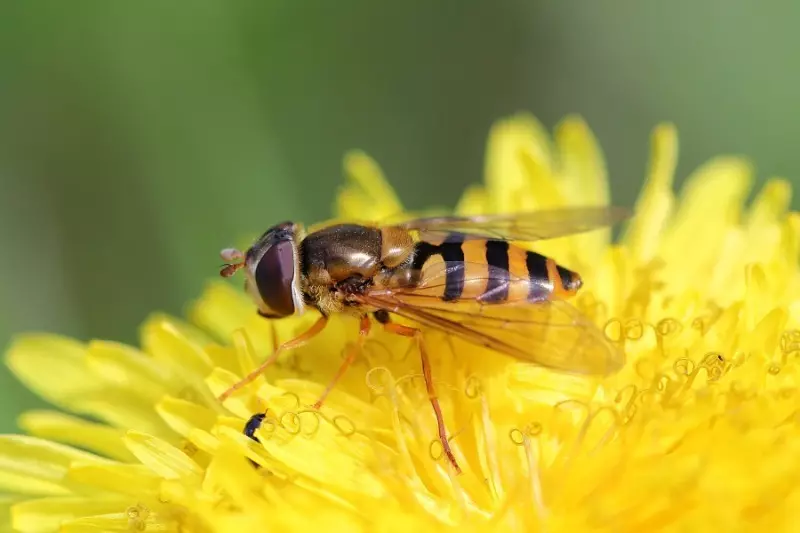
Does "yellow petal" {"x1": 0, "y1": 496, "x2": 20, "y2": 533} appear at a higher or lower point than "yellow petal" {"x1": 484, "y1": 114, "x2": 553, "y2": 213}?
lower

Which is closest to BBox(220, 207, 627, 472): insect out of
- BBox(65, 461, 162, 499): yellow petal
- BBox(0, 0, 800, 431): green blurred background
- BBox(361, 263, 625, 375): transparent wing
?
BBox(361, 263, 625, 375): transparent wing

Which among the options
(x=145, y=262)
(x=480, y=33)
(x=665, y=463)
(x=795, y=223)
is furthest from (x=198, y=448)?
(x=480, y=33)

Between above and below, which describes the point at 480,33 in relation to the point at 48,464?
above

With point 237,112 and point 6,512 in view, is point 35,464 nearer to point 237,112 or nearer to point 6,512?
point 6,512

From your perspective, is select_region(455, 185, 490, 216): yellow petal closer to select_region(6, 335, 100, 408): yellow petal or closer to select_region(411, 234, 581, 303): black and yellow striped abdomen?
select_region(411, 234, 581, 303): black and yellow striped abdomen

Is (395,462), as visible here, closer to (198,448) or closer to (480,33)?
(198,448)

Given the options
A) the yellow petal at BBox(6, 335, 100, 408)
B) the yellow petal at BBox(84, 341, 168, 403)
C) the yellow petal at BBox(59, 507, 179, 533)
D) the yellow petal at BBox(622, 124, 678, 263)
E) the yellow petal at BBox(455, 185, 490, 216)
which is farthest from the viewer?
the yellow petal at BBox(455, 185, 490, 216)

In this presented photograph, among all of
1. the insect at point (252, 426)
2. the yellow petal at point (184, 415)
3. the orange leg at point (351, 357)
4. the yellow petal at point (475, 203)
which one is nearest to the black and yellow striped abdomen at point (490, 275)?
the orange leg at point (351, 357)
